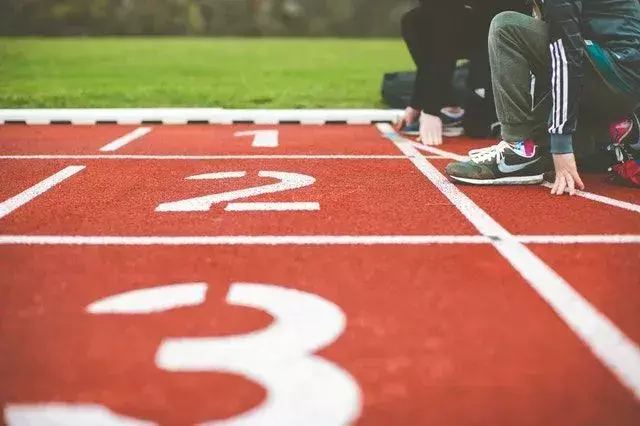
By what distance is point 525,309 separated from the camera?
6.29 feet

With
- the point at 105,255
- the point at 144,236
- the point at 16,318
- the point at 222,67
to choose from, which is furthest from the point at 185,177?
the point at 222,67

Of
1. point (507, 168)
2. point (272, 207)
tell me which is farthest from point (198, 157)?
point (507, 168)

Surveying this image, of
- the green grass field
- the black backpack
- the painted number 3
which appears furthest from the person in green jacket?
the green grass field

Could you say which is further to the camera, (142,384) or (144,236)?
(144,236)

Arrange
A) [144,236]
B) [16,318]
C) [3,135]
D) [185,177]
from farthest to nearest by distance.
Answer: [3,135], [185,177], [144,236], [16,318]

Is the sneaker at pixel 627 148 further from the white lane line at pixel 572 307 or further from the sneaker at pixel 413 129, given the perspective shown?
the sneaker at pixel 413 129

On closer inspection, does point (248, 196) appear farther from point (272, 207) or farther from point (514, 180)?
point (514, 180)

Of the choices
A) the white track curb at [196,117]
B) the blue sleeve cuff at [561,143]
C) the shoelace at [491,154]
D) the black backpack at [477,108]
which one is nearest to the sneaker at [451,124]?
the black backpack at [477,108]

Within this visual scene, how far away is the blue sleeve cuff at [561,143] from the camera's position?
3174 mm

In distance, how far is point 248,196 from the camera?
329 cm

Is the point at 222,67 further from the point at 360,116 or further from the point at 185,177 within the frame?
the point at 185,177

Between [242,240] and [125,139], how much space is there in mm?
2982

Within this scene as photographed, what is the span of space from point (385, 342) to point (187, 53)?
12.2 metres

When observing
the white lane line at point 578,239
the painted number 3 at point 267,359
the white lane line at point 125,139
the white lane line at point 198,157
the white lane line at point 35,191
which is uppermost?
the painted number 3 at point 267,359
